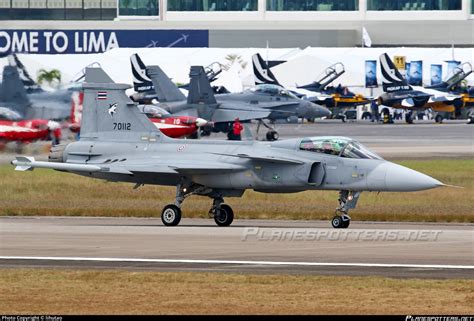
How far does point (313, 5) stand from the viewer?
130000mm

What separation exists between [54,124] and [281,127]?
42.9 metres

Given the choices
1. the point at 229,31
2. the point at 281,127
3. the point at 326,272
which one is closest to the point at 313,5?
the point at 229,31

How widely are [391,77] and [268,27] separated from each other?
25.8 metres

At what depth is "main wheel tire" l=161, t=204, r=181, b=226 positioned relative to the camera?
33250 millimetres

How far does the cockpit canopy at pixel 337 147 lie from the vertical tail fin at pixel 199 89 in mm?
40261

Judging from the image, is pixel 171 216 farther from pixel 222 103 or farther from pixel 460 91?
pixel 460 91

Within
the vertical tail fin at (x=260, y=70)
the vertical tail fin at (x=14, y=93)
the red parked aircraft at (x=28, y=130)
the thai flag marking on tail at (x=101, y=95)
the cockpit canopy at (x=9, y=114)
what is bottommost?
the vertical tail fin at (x=260, y=70)

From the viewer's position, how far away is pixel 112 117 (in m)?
34.8

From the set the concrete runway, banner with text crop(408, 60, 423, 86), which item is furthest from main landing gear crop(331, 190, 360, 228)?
banner with text crop(408, 60, 423, 86)

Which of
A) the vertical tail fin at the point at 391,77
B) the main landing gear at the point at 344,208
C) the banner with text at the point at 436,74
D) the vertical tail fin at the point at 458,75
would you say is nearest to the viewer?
the main landing gear at the point at 344,208

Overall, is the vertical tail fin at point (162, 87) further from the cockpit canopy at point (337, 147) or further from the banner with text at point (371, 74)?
the cockpit canopy at point (337, 147)

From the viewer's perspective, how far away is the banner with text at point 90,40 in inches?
4862

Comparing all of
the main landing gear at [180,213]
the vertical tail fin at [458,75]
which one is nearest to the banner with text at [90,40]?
the vertical tail fin at [458,75]

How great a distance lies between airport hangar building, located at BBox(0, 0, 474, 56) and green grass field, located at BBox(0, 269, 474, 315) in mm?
100224
